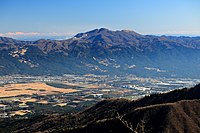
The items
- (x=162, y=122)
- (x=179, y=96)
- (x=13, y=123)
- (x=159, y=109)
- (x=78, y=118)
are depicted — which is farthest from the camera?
(x=13, y=123)

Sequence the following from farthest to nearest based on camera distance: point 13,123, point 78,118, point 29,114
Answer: point 29,114 → point 13,123 → point 78,118

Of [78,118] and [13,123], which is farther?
[13,123]

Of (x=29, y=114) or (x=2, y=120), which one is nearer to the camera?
(x=2, y=120)

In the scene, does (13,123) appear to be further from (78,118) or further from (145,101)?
(145,101)

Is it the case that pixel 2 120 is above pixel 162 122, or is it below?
below

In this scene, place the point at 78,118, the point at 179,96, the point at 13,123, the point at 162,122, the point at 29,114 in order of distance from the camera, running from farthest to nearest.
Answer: the point at 29,114 → the point at 13,123 → the point at 78,118 → the point at 179,96 → the point at 162,122

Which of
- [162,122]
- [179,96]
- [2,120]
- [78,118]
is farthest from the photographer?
[2,120]

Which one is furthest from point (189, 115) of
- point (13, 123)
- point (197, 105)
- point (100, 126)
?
point (13, 123)

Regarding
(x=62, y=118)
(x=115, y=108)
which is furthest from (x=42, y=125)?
(x=115, y=108)

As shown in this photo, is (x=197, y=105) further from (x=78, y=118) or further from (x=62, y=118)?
(x=62, y=118)
